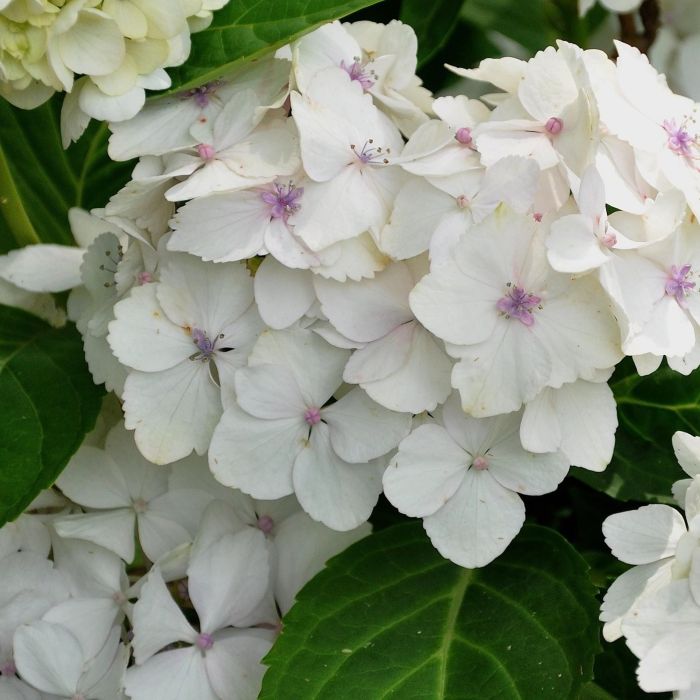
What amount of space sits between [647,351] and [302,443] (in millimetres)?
206

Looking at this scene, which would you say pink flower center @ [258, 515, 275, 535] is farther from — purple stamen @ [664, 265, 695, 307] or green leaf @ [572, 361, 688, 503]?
purple stamen @ [664, 265, 695, 307]

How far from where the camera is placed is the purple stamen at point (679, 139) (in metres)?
0.66

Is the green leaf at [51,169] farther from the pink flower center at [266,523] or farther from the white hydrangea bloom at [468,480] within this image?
the white hydrangea bloom at [468,480]

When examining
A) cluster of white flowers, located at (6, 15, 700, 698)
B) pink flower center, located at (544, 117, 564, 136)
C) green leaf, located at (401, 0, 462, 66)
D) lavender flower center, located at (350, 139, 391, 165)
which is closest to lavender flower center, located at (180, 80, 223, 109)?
cluster of white flowers, located at (6, 15, 700, 698)

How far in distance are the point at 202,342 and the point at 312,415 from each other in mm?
80

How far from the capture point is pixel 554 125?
0.65 meters

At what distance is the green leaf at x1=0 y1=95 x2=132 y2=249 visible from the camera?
915mm

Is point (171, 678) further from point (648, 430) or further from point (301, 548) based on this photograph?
point (648, 430)

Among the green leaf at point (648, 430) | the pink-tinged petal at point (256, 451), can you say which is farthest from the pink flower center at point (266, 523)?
the green leaf at point (648, 430)

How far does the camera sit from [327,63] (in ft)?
2.30

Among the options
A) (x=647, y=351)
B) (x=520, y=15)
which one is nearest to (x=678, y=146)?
(x=647, y=351)

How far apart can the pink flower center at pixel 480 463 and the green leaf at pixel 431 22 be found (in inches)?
18.2

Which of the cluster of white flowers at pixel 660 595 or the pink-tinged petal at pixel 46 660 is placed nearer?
the cluster of white flowers at pixel 660 595

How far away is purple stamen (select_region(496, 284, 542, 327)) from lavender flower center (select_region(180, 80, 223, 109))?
236 mm
